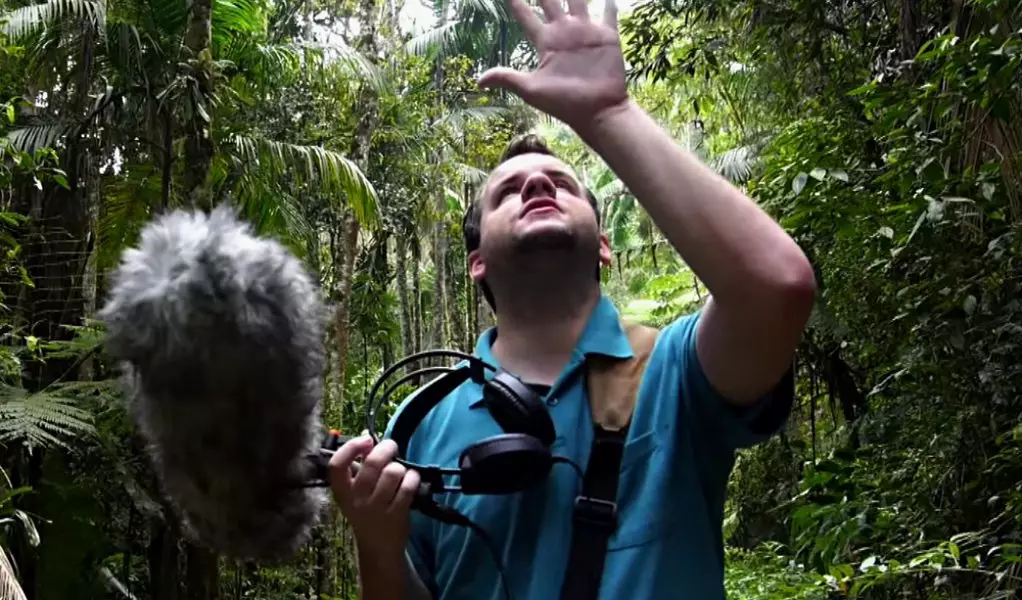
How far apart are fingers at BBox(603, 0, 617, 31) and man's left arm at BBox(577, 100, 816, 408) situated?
12 centimetres

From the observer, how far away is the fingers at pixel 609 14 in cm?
120

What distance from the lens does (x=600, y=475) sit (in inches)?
49.3

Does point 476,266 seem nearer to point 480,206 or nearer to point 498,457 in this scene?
point 480,206

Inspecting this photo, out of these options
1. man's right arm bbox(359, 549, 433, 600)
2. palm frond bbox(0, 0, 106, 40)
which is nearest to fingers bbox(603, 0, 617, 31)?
man's right arm bbox(359, 549, 433, 600)

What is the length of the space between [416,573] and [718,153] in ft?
35.1

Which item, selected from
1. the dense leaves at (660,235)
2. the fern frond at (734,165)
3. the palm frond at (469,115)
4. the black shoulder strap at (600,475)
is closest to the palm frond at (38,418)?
the dense leaves at (660,235)

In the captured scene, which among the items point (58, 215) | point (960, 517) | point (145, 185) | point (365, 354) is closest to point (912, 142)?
point (960, 517)

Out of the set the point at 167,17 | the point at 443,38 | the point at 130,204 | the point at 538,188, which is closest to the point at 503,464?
the point at 538,188

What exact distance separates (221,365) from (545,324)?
0.62 m

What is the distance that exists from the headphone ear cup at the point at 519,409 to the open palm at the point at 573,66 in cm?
39

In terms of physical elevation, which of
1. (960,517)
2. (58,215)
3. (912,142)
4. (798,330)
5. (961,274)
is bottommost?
(960,517)

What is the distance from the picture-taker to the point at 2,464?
15.3 ft

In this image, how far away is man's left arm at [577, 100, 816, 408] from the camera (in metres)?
1.04

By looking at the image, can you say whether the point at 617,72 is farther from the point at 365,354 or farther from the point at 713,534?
the point at 365,354
